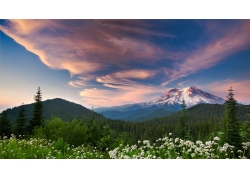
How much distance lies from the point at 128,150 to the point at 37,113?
11.4 feet

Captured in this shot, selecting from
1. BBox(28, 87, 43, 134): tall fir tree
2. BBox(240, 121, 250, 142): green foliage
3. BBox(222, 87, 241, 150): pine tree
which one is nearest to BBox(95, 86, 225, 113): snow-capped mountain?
BBox(222, 87, 241, 150): pine tree

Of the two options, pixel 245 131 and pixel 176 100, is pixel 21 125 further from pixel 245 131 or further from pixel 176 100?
pixel 245 131

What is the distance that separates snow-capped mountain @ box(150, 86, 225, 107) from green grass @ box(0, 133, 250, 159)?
162cm

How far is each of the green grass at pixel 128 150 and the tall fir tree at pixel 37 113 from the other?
68 centimetres

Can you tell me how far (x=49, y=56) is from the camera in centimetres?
764

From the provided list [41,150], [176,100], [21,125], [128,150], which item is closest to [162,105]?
[176,100]

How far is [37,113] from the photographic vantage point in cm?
807

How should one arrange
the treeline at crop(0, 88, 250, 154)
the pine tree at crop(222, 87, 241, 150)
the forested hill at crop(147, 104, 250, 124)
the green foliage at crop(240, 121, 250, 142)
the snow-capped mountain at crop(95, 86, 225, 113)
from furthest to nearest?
the snow-capped mountain at crop(95, 86, 225, 113) → the treeline at crop(0, 88, 250, 154) → the forested hill at crop(147, 104, 250, 124) → the green foliage at crop(240, 121, 250, 142) → the pine tree at crop(222, 87, 241, 150)

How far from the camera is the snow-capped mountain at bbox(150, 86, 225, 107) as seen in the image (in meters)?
7.67

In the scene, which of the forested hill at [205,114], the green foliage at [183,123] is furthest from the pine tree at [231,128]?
the green foliage at [183,123]

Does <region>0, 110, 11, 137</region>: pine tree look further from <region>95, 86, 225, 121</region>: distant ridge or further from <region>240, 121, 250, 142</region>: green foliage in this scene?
<region>240, 121, 250, 142</region>: green foliage

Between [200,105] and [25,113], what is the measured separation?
19.4 ft
